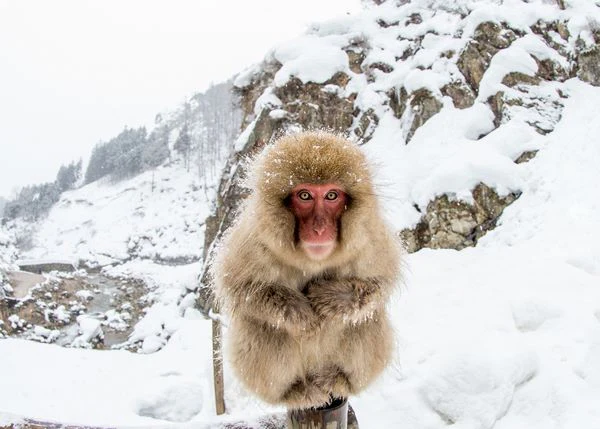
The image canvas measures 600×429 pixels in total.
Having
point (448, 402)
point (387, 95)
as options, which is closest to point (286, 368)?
point (448, 402)

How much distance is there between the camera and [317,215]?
1158 millimetres

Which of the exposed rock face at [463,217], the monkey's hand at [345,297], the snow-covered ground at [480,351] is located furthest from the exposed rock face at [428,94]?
the monkey's hand at [345,297]

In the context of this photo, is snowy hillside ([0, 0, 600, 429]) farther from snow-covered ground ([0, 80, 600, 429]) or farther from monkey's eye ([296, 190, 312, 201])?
monkey's eye ([296, 190, 312, 201])

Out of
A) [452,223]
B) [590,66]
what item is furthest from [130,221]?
[590,66]

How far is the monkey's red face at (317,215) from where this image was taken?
44.3 inches

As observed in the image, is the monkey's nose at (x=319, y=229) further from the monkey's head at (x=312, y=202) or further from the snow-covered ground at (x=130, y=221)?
the snow-covered ground at (x=130, y=221)

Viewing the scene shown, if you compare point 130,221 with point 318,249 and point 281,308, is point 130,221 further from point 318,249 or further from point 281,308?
point 318,249

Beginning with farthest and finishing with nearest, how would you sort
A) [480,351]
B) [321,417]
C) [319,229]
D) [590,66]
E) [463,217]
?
[590,66] < [463,217] < [480,351] < [321,417] < [319,229]

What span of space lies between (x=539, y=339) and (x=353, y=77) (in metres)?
8.19

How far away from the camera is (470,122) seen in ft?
25.4

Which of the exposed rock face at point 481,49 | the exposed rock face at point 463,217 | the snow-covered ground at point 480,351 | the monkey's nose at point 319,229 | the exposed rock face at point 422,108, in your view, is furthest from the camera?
the exposed rock face at point 481,49

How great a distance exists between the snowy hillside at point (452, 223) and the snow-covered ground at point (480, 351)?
0.06 ft

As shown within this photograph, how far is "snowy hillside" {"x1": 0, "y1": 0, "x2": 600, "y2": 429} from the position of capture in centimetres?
316

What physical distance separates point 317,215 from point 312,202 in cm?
4
